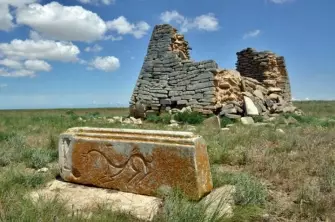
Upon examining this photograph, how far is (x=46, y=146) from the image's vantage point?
248 inches

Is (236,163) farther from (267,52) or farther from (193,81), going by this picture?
(267,52)

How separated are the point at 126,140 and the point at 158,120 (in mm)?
7945

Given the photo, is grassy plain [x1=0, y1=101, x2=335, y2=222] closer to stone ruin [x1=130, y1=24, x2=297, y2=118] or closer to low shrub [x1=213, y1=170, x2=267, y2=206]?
low shrub [x1=213, y1=170, x2=267, y2=206]

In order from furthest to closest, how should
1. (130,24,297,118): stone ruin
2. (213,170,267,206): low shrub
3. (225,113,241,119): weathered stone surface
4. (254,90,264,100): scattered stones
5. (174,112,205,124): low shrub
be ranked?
1. (254,90,264,100): scattered stones
2. (130,24,297,118): stone ruin
3. (225,113,241,119): weathered stone surface
4. (174,112,205,124): low shrub
5. (213,170,267,206): low shrub

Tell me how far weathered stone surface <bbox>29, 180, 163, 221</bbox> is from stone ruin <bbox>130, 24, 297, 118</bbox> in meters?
7.88

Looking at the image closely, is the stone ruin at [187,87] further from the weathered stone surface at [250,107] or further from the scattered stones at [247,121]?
the scattered stones at [247,121]

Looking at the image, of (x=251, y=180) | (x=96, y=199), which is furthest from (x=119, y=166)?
(x=251, y=180)

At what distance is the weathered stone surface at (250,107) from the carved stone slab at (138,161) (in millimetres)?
8149

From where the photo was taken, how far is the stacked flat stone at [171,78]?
11625 mm

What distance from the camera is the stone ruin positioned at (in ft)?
37.9

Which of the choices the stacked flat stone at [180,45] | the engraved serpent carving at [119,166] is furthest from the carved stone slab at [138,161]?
the stacked flat stone at [180,45]

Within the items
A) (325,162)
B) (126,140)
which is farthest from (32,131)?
(325,162)

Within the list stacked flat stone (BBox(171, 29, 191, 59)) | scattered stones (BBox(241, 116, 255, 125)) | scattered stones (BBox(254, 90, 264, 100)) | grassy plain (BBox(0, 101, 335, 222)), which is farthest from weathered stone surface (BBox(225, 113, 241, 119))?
grassy plain (BBox(0, 101, 335, 222))

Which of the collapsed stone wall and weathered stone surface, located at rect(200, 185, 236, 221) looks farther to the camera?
the collapsed stone wall
